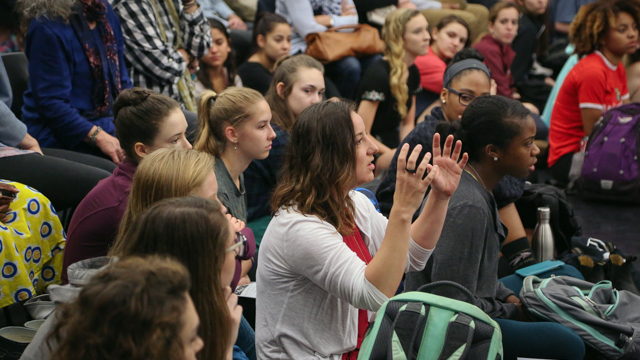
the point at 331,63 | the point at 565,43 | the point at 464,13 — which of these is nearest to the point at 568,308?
the point at 331,63

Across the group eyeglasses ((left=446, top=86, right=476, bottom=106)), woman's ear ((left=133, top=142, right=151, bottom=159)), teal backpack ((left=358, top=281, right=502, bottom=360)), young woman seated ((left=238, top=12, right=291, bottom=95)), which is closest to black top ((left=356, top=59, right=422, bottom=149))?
young woman seated ((left=238, top=12, right=291, bottom=95))

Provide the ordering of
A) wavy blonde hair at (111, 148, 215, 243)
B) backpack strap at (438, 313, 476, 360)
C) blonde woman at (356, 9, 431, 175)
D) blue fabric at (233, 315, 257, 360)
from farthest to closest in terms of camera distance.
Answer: blonde woman at (356, 9, 431, 175)
blue fabric at (233, 315, 257, 360)
wavy blonde hair at (111, 148, 215, 243)
backpack strap at (438, 313, 476, 360)

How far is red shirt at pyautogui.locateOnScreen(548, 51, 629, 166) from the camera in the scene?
4496mm

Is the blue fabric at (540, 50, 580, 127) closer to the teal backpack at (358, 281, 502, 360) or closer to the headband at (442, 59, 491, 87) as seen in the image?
the headband at (442, 59, 491, 87)

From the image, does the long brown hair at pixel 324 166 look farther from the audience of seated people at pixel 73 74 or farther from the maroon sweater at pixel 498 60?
the maroon sweater at pixel 498 60

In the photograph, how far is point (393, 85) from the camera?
453 cm

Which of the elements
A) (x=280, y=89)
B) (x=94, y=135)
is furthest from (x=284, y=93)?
(x=94, y=135)

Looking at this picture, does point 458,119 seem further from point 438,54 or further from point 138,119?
point 438,54

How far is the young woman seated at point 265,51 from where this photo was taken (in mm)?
4406

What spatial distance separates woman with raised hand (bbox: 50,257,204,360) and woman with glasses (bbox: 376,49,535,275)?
6.04 ft

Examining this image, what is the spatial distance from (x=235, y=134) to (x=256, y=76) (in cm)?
173

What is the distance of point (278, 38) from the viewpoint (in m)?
4.44

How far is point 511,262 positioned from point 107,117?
205cm

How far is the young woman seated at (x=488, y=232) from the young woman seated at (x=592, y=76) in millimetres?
2298
